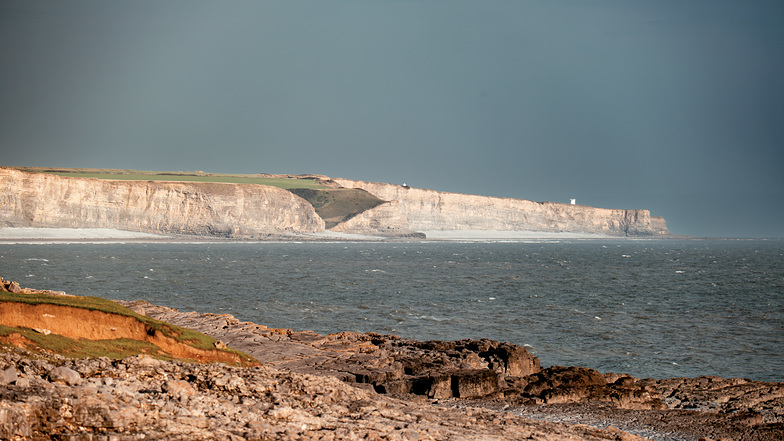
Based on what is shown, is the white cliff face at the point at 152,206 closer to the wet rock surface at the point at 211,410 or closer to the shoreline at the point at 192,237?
the shoreline at the point at 192,237

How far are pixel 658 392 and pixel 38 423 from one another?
45.8ft

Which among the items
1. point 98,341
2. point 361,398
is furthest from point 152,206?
point 361,398

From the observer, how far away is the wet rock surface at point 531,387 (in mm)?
13578

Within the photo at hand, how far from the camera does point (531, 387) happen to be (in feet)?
52.4

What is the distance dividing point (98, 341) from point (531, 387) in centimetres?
974

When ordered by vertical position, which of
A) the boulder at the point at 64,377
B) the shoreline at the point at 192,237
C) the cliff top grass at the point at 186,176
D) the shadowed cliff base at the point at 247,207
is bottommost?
the shoreline at the point at 192,237

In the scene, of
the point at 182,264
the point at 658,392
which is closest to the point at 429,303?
the point at 658,392

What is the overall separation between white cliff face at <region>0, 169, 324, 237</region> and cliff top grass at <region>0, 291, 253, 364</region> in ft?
325

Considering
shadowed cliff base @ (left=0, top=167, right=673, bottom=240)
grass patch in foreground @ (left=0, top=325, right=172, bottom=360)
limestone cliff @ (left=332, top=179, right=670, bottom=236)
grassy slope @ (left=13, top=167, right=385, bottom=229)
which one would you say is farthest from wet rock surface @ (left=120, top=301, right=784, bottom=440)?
grassy slope @ (left=13, top=167, right=385, bottom=229)

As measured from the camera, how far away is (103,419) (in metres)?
7.78

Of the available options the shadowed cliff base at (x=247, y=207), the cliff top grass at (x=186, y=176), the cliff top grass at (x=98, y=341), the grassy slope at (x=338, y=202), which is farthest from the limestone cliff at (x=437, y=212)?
the cliff top grass at (x=98, y=341)

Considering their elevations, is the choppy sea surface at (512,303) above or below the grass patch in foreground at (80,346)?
below

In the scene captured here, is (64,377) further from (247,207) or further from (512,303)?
(247,207)

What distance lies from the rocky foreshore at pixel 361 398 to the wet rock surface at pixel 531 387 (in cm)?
4
